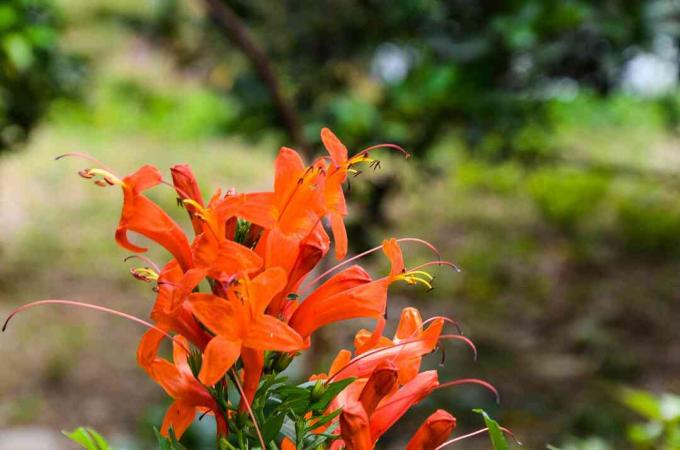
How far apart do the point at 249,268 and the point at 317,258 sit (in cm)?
9

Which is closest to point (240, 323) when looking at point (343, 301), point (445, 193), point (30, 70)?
point (343, 301)

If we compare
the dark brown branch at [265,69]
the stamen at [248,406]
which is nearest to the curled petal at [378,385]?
the stamen at [248,406]

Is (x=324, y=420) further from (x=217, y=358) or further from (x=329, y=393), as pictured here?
(x=217, y=358)

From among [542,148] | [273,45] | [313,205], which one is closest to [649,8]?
[542,148]

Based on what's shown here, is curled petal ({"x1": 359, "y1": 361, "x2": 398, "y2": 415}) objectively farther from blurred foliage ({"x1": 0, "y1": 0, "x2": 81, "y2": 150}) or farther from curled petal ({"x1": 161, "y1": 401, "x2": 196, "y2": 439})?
blurred foliage ({"x1": 0, "y1": 0, "x2": 81, "y2": 150})

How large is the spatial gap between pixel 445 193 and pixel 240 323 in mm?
5602

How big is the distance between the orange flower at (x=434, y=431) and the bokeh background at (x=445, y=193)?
0.72 metres

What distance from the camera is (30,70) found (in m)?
3.01

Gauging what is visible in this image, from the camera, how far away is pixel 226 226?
0.84 m

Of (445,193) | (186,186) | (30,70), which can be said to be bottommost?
(445,193)

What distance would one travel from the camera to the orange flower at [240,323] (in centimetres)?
75

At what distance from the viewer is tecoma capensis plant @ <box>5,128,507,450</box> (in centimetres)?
77

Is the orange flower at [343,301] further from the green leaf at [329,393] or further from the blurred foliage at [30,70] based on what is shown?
the blurred foliage at [30,70]

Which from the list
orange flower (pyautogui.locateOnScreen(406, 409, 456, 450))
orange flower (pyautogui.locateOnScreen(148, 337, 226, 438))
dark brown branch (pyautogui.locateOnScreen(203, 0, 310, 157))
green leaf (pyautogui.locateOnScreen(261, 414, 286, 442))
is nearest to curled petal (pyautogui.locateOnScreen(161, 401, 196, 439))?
orange flower (pyautogui.locateOnScreen(148, 337, 226, 438))
